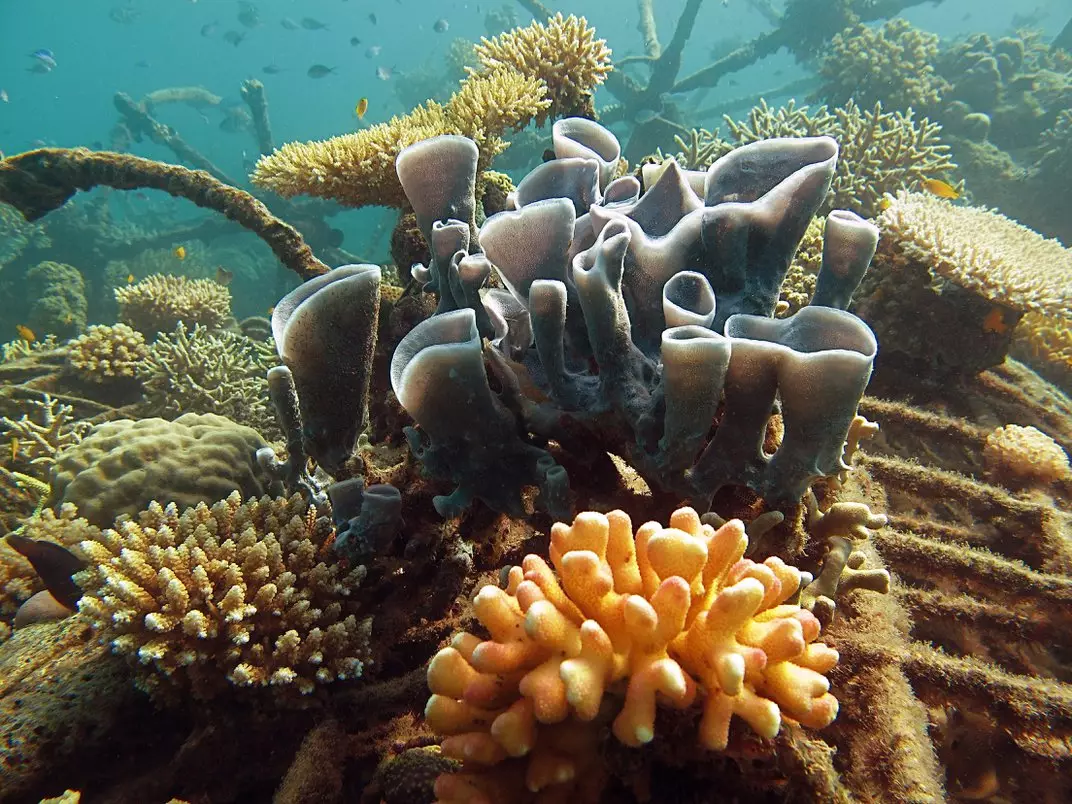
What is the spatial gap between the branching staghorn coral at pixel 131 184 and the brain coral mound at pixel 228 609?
265 centimetres

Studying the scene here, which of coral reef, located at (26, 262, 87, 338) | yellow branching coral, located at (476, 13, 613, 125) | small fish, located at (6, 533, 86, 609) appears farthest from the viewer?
coral reef, located at (26, 262, 87, 338)

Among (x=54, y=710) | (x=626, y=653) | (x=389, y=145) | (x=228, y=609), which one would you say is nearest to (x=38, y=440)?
(x=54, y=710)

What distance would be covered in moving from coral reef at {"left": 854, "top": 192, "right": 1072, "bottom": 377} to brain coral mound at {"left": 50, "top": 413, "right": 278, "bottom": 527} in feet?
15.2

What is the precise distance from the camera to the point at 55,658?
2.55 m

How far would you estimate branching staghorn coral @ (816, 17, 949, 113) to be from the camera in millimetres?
12805

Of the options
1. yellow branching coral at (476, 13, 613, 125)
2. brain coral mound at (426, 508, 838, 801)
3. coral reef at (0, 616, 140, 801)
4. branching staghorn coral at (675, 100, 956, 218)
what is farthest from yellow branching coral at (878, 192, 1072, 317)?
coral reef at (0, 616, 140, 801)

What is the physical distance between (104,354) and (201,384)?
1153 mm

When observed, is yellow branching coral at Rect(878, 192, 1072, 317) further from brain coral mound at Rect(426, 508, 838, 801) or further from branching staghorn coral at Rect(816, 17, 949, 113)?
branching staghorn coral at Rect(816, 17, 949, 113)

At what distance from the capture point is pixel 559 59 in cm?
483

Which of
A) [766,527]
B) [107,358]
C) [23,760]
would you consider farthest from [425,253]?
[107,358]

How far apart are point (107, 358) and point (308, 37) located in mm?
145786

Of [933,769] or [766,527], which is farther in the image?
[766,527]

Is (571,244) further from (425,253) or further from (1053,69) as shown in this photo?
(1053,69)

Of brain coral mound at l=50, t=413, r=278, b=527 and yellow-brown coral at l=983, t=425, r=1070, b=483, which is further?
brain coral mound at l=50, t=413, r=278, b=527
